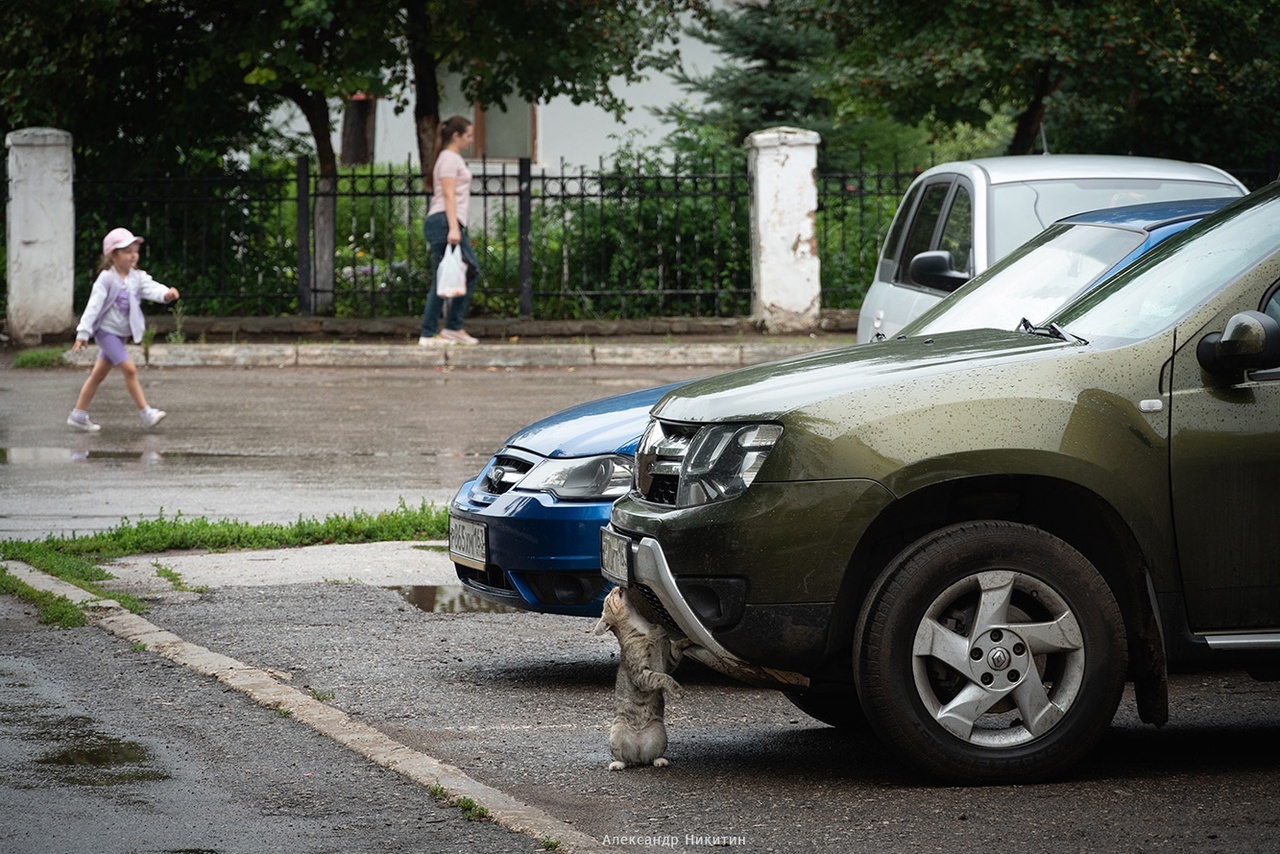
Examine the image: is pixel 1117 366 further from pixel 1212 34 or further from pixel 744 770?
pixel 1212 34

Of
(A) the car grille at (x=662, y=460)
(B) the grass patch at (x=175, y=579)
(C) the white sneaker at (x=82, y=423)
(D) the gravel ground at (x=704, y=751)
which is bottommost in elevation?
(D) the gravel ground at (x=704, y=751)

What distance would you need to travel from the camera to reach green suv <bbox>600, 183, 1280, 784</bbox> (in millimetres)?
4902

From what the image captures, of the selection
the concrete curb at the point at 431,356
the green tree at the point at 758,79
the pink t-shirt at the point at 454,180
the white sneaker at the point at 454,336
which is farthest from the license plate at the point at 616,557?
the green tree at the point at 758,79

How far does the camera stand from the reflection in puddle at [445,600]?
786 centimetres

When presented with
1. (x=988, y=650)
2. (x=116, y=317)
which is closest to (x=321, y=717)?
(x=988, y=650)

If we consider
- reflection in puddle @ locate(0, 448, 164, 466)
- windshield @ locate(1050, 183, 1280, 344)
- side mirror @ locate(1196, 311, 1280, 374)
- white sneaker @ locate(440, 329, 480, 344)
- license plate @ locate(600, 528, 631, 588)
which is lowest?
reflection in puddle @ locate(0, 448, 164, 466)

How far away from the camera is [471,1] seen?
20172mm

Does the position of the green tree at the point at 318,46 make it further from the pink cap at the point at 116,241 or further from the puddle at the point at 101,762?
the puddle at the point at 101,762

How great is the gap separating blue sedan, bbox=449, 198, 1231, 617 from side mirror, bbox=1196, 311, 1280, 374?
1.35 m

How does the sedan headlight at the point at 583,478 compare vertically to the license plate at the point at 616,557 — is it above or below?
above

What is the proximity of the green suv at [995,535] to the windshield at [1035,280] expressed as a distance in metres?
2.05

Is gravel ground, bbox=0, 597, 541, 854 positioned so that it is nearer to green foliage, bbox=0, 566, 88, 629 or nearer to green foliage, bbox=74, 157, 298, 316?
green foliage, bbox=0, 566, 88, 629

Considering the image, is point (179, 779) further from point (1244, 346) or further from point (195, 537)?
point (195, 537)

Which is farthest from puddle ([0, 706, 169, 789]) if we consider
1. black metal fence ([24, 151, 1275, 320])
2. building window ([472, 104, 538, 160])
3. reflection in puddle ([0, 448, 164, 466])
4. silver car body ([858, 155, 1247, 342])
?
building window ([472, 104, 538, 160])
